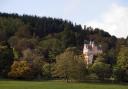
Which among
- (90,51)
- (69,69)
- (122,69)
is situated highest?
(90,51)

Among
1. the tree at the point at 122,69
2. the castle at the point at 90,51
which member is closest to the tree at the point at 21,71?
the tree at the point at 122,69

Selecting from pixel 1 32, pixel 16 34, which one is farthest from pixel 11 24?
pixel 1 32

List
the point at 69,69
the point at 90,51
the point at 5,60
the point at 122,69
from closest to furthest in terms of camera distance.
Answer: the point at 69,69
the point at 5,60
the point at 122,69
the point at 90,51

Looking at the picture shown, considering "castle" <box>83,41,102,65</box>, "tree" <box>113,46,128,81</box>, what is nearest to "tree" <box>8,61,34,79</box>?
"tree" <box>113,46,128,81</box>

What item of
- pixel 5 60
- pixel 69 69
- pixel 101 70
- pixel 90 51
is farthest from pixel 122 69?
pixel 90 51

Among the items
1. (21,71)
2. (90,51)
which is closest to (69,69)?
(21,71)

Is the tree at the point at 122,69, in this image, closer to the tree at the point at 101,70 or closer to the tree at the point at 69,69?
the tree at the point at 101,70

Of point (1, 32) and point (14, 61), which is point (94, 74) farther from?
point (1, 32)

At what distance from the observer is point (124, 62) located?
103 m

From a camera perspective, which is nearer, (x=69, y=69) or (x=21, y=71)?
(x=21, y=71)

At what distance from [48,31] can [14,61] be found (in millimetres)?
90321

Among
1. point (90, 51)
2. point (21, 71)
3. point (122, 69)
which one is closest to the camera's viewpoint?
point (21, 71)

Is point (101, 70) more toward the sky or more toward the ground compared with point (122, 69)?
more toward the ground

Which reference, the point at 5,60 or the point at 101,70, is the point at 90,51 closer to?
the point at 101,70
